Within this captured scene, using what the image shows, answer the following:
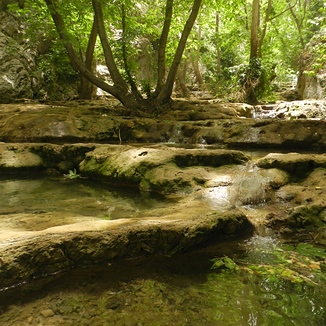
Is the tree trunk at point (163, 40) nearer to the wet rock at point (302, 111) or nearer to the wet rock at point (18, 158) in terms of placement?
the wet rock at point (302, 111)

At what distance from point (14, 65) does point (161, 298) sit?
11553mm

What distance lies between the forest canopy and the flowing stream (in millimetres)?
6648

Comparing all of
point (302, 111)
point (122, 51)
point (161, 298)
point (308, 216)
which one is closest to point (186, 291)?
point (161, 298)

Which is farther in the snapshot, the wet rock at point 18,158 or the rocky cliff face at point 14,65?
the rocky cliff face at point 14,65

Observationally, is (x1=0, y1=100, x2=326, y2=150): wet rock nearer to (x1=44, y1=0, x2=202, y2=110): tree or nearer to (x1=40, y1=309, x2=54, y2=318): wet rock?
(x1=44, y1=0, x2=202, y2=110): tree

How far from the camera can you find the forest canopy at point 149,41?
8445mm

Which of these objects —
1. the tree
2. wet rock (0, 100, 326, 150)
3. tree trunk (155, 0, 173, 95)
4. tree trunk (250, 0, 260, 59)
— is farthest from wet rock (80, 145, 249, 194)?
tree trunk (250, 0, 260, 59)

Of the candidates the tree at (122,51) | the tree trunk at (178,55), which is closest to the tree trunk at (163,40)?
the tree at (122,51)

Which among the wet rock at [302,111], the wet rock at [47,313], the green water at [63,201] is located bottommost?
the green water at [63,201]

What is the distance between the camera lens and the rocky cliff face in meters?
10.1

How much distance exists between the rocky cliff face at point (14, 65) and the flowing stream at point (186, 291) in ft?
29.9

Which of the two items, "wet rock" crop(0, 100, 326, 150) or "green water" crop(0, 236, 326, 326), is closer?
"green water" crop(0, 236, 326, 326)

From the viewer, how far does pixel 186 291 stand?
186 cm

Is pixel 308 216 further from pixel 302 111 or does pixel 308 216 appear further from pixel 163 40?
Answer: pixel 163 40
